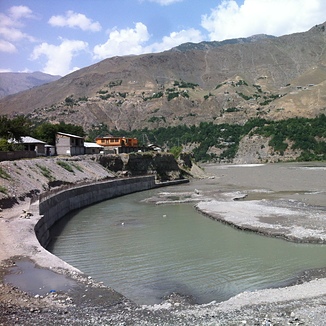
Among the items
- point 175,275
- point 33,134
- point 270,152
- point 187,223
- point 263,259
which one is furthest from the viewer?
point 270,152

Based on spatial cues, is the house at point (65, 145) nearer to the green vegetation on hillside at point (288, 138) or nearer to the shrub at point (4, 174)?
the shrub at point (4, 174)

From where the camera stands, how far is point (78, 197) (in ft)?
154

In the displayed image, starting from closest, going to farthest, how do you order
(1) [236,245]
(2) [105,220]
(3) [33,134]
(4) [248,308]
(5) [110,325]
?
1. (5) [110,325]
2. (4) [248,308]
3. (1) [236,245]
4. (2) [105,220]
5. (3) [33,134]

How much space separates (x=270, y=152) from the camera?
17475 centimetres

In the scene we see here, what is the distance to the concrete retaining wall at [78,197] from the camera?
98.2 feet

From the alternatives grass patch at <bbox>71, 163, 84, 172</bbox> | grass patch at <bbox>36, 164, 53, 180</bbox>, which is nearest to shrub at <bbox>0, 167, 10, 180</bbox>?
grass patch at <bbox>36, 164, 53, 180</bbox>

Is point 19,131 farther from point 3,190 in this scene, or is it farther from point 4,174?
point 3,190

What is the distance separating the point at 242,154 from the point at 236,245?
16156 cm

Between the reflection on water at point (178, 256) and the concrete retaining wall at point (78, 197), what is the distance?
1.22 meters

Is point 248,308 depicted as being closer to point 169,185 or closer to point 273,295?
point 273,295

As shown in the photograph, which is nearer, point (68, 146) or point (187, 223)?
point (187, 223)

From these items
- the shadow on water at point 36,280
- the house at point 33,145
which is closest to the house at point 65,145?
the house at point 33,145

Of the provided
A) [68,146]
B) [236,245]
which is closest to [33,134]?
[68,146]

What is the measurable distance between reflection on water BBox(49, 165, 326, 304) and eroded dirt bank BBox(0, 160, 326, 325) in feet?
5.35
